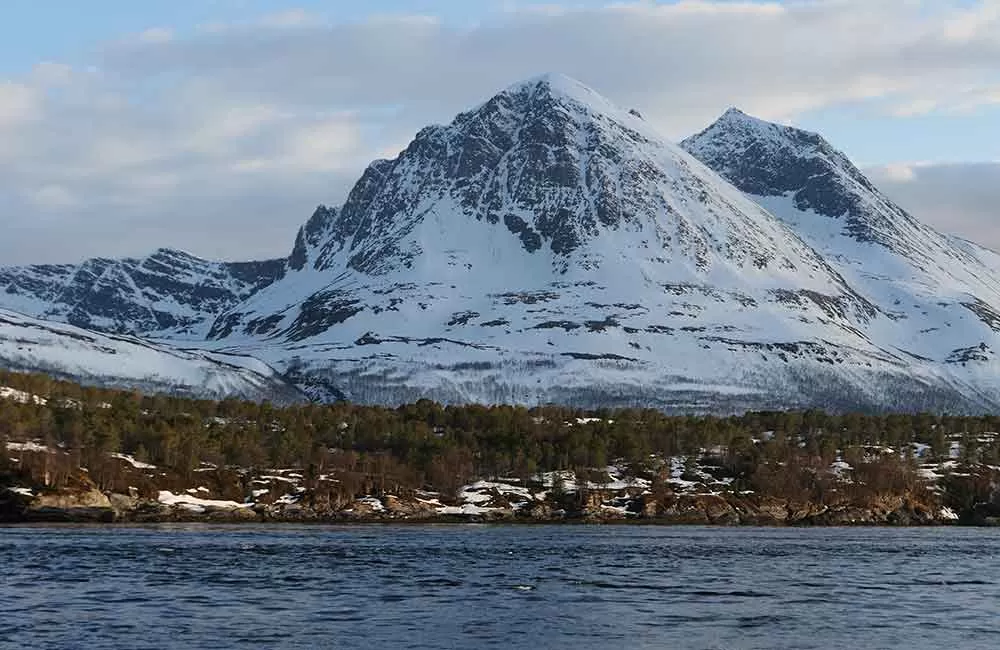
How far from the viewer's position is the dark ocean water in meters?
93.0

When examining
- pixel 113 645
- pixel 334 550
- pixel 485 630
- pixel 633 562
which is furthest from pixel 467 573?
pixel 113 645

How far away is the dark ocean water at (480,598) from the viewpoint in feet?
305

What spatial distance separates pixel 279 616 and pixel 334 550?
235 ft

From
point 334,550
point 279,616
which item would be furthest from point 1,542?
point 279,616

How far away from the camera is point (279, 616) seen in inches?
4038

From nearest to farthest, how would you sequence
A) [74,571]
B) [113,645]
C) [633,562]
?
[113,645], [74,571], [633,562]

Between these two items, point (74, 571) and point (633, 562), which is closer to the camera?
point (74, 571)

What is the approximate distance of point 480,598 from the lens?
118 meters

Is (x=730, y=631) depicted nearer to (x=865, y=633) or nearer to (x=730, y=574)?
(x=865, y=633)

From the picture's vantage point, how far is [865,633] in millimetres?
97812

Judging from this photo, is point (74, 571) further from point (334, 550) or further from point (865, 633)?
point (865, 633)

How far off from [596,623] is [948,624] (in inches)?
944

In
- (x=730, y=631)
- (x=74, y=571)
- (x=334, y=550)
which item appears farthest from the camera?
(x=334, y=550)

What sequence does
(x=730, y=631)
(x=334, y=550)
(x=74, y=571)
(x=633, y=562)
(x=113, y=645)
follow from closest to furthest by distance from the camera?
(x=113, y=645) < (x=730, y=631) < (x=74, y=571) < (x=633, y=562) < (x=334, y=550)
